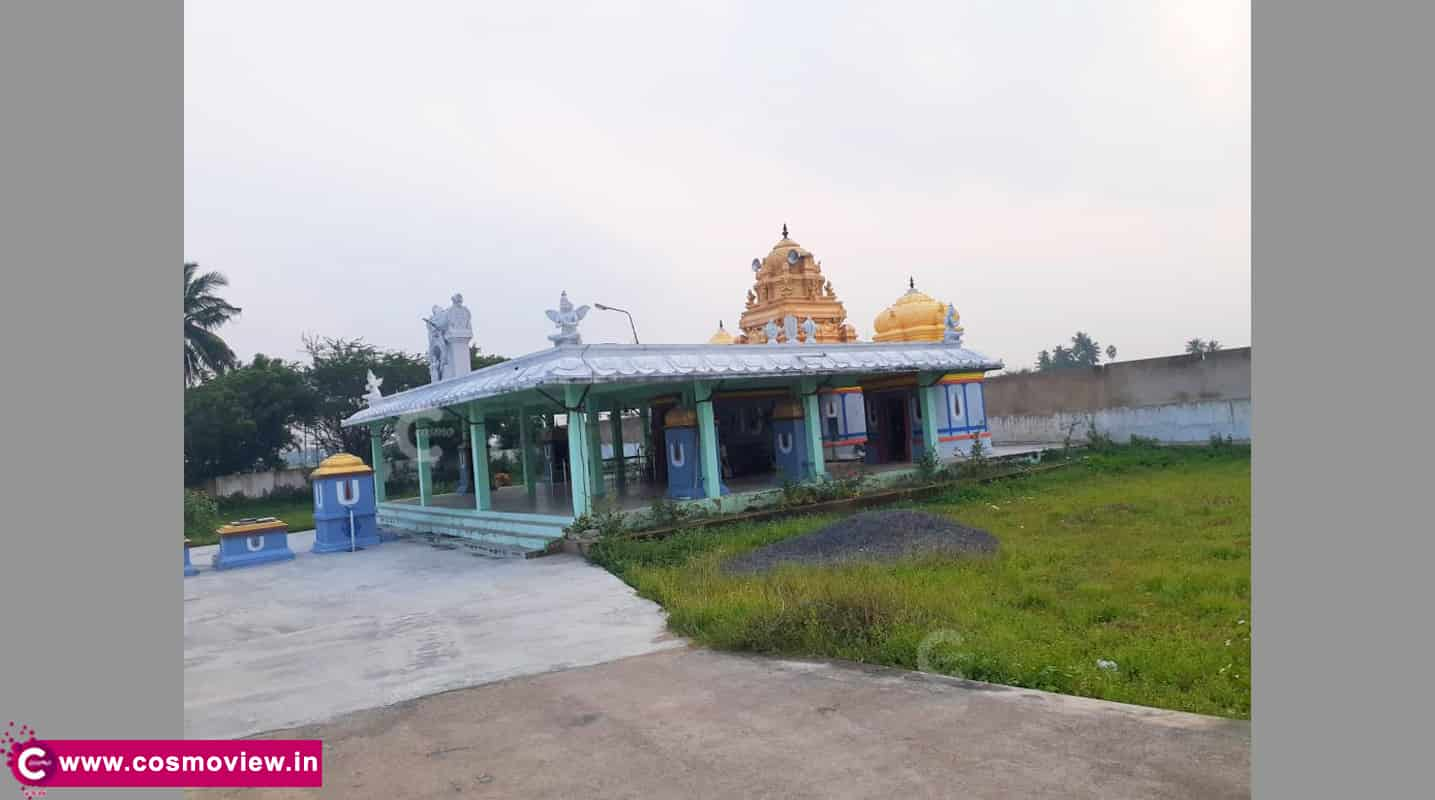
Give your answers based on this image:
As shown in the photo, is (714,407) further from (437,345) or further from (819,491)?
(437,345)

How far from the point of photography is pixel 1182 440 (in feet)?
75.2

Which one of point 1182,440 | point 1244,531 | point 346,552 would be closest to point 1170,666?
point 1244,531

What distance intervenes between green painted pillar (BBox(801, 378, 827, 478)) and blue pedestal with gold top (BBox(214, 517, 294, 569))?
31.0ft

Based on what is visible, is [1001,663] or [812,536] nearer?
[1001,663]

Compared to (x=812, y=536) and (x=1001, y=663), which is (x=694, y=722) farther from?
(x=812, y=536)

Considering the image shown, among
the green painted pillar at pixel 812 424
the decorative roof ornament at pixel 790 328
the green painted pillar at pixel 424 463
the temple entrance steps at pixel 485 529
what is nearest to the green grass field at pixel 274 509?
the green painted pillar at pixel 424 463

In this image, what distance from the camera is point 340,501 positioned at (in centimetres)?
1644

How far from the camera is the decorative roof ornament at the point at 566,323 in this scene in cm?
1348

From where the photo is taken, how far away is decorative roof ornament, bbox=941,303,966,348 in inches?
791

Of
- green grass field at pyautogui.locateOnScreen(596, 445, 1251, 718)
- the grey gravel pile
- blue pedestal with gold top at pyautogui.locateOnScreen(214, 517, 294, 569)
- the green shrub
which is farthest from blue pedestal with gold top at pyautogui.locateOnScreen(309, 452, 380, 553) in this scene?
the grey gravel pile

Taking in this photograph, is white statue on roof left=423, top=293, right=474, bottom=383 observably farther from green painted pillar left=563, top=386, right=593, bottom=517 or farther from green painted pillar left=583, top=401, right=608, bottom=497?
green painted pillar left=563, top=386, right=593, bottom=517

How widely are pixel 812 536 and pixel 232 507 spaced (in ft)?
77.5

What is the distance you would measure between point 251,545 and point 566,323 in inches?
277
